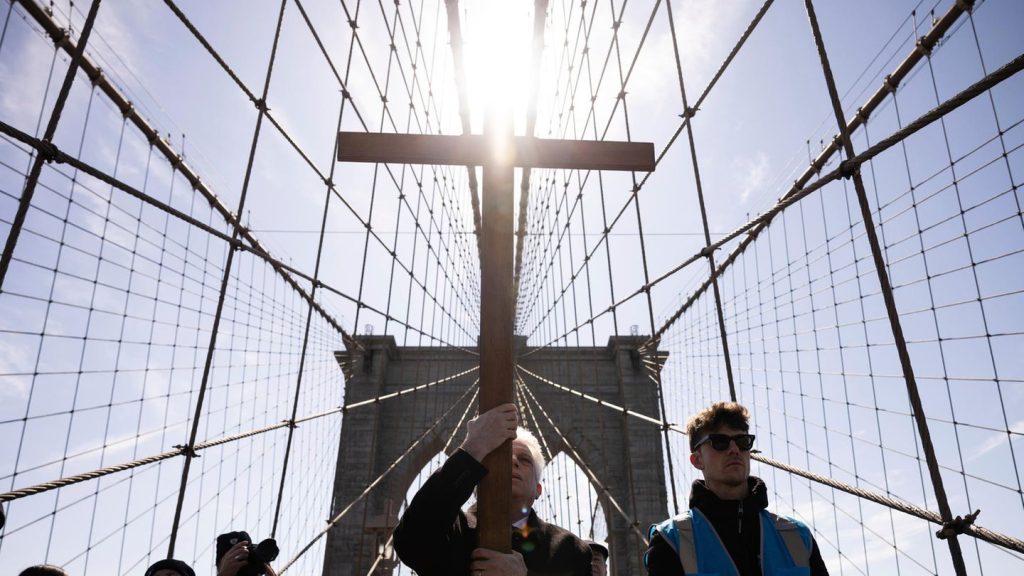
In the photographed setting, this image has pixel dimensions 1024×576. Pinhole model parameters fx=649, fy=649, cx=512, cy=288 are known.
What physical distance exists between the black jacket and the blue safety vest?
12 mm

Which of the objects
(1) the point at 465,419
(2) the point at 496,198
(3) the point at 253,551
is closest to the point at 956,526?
(2) the point at 496,198

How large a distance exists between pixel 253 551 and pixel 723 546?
4.72 feet

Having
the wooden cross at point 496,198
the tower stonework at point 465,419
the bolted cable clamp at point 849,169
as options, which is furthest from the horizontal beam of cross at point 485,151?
the tower stonework at point 465,419

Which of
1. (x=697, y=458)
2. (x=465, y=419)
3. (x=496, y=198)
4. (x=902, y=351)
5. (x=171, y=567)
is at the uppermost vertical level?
(x=496, y=198)

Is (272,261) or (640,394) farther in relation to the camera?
(640,394)

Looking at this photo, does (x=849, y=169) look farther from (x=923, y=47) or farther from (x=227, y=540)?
(x=923, y=47)

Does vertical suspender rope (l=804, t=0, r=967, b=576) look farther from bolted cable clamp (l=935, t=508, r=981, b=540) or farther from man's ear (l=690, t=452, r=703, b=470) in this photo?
man's ear (l=690, t=452, r=703, b=470)

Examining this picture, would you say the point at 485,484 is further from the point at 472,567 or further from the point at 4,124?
the point at 4,124

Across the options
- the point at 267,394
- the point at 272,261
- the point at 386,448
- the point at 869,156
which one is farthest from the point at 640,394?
the point at 869,156

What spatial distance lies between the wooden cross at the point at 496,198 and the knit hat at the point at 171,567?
1.34 metres

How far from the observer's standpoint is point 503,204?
1220 millimetres

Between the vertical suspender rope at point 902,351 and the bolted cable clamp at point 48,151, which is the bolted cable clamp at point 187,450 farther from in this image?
the vertical suspender rope at point 902,351

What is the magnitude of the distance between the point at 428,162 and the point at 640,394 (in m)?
12.3

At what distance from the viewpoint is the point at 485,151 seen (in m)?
1.29
